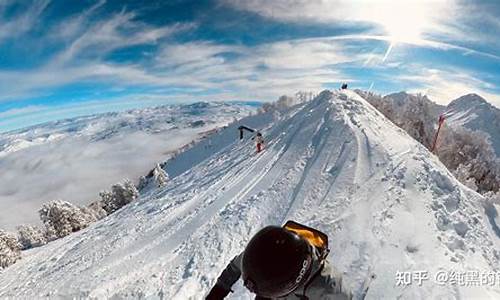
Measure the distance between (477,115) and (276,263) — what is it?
146m

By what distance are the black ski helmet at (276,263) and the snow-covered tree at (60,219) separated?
56.5 m

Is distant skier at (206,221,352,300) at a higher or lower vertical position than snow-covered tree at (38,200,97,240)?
higher

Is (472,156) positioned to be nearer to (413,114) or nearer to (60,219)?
(413,114)

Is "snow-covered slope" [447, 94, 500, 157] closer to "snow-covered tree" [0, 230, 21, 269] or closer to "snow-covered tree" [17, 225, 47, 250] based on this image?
"snow-covered tree" [17, 225, 47, 250]

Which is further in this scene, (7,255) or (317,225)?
(7,255)

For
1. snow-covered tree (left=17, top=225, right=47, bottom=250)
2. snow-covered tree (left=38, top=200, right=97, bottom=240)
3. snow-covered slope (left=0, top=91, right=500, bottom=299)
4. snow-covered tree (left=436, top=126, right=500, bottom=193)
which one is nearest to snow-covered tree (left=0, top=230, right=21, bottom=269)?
snow-covered tree (left=38, top=200, right=97, bottom=240)

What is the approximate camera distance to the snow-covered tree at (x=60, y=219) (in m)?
53.3

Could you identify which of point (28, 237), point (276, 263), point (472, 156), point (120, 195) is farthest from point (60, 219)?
point (472, 156)

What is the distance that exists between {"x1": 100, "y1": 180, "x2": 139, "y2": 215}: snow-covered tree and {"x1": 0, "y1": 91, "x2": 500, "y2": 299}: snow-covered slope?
152ft

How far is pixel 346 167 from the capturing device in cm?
1688

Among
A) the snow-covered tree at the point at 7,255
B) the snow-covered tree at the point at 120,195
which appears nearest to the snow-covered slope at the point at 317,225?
the snow-covered tree at the point at 7,255

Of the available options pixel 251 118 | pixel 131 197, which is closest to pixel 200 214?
pixel 131 197

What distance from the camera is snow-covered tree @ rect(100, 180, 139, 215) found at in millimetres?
65438

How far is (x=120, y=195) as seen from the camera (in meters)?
66.1
